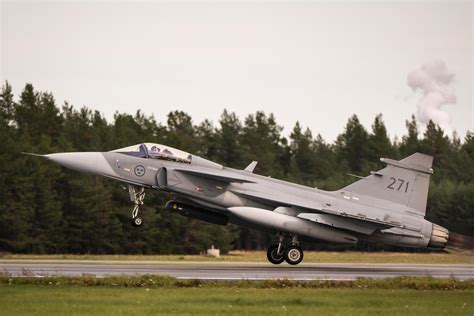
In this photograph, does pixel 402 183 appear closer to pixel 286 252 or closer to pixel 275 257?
pixel 286 252

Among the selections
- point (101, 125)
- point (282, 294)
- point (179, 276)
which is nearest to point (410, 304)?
point (282, 294)

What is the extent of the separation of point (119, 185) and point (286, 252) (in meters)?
32.6

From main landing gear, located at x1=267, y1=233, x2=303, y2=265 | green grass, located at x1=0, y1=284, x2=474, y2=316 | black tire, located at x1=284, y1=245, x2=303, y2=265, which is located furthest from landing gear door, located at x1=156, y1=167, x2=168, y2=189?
green grass, located at x1=0, y1=284, x2=474, y2=316

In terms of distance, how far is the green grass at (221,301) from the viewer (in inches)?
570

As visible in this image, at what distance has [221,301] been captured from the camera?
15.6 meters

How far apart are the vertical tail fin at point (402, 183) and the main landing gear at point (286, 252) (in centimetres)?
253

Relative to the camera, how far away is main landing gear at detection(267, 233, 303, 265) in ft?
82.3

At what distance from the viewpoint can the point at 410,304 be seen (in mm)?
15859

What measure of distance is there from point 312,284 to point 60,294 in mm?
5291

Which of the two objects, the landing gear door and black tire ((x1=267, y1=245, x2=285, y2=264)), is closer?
the landing gear door

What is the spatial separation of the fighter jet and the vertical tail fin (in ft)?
0.08

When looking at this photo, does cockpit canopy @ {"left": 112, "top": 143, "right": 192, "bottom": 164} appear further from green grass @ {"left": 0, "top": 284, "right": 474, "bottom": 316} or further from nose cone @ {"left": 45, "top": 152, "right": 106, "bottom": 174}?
green grass @ {"left": 0, "top": 284, "right": 474, "bottom": 316}

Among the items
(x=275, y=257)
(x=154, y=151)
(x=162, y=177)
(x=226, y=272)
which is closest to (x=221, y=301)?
(x=226, y=272)

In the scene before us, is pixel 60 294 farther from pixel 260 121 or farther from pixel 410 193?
pixel 260 121
